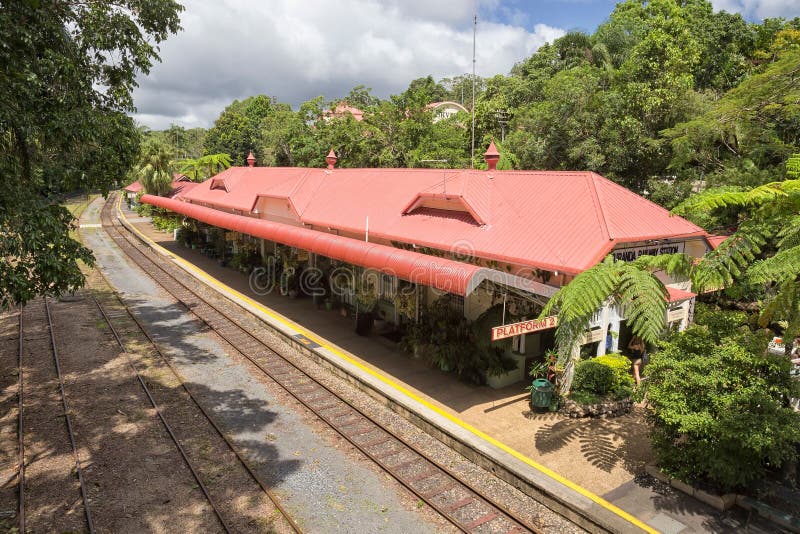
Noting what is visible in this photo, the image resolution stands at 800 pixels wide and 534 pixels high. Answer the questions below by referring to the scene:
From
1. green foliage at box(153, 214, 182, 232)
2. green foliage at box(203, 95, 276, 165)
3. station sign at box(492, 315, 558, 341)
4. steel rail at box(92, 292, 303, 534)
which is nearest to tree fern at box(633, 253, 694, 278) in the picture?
station sign at box(492, 315, 558, 341)

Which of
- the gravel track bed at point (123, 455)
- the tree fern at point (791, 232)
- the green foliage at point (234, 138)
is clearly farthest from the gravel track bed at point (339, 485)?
the green foliage at point (234, 138)

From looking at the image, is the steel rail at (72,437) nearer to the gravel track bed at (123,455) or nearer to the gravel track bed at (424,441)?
the gravel track bed at (123,455)

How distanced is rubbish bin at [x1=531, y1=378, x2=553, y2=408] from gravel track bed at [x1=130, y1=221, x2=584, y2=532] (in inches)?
98.3

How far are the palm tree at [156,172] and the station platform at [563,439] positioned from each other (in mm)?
32575

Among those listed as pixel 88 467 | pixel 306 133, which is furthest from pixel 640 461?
pixel 306 133

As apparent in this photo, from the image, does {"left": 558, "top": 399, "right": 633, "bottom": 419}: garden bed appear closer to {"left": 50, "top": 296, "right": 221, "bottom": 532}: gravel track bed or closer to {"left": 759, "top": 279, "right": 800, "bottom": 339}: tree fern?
{"left": 759, "top": 279, "right": 800, "bottom": 339}: tree fern

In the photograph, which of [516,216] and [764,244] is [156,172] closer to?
[516,216]

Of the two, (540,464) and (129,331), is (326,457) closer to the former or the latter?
(540,464)

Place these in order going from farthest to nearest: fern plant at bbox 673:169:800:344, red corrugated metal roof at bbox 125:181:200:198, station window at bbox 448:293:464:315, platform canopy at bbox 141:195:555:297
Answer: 1. red corrugated metal roof at bbox 125:181:200:198
2. station window at bbox 448:293:464:315
3. platform canopy at bbox 141:195:555:297
4. fern plant at bbox 673:169:800:344

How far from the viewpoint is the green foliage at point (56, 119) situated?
8680 mm

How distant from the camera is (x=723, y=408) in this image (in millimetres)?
7961

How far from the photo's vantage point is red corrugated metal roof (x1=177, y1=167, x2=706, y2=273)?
12094 mm

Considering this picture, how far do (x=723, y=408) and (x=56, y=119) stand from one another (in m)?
12.0

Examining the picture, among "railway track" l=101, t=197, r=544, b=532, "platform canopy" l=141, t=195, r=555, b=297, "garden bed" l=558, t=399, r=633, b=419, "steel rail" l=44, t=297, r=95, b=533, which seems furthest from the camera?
"garden bed" l=558, t=399, r=633, b=419
